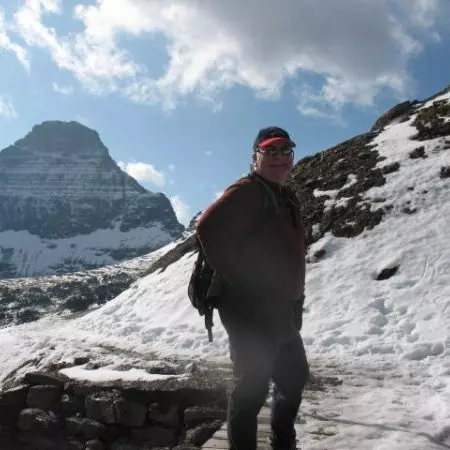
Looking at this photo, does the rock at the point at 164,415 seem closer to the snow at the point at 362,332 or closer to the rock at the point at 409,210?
the snow at the point at 362,332

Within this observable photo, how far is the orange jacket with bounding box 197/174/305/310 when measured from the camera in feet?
12.5

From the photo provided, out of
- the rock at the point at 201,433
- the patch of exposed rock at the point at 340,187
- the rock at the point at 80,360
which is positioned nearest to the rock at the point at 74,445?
the rock at the point at 201,433

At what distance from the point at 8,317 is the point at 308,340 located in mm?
131601

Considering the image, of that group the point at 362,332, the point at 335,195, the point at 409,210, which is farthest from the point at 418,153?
the point at 362,332

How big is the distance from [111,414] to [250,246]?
13.6 ft

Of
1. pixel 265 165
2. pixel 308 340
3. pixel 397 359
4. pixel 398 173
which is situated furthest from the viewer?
pixel 398 173

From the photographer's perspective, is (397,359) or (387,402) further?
(397,359)

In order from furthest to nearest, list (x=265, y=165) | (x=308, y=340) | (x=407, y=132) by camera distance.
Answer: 1. (x=407, y=132)
2. (x=308, y=340)
3. (x=265, y=165)

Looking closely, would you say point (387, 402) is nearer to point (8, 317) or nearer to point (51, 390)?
point (51, 390)

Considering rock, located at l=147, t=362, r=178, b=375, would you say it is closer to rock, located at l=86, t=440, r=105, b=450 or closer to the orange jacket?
rock, located at l=86, t=440, r=105, b=450

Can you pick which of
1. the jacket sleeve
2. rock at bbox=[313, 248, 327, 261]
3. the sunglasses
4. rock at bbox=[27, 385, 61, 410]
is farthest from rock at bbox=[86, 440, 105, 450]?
rock at bbox=[313, 248, 327, 261]

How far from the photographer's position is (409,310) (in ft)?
34.0

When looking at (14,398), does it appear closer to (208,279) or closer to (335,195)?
(208,279)

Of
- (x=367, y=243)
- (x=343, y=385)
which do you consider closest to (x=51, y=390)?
(x=343, y=385)
